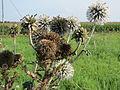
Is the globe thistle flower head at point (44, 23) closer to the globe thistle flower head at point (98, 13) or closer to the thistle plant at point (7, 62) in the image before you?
the thistle plant at point (7, 62)

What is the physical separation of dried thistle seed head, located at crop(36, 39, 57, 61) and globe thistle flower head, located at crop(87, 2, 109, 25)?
900 mm

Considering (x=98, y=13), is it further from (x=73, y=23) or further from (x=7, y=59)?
(x=7, y=59)

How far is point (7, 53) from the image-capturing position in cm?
185

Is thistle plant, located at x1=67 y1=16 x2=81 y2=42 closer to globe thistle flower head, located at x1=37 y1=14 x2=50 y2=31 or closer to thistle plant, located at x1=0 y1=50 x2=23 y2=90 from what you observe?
globe thistle flower head, located at x1=37 y1=14 x2=50 y2=31

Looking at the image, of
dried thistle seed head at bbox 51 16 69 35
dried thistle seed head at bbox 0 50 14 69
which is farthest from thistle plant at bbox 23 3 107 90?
dried thistle seed head at bbox 0 50 14 69

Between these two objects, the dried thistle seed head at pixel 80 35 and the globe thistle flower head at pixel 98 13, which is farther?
the globe thistle flower head at pixel 98 13

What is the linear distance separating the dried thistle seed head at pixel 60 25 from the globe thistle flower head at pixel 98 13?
0.36 metres

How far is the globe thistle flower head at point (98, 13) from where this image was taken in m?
2.41

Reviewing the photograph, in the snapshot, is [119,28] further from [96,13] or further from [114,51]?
[96,13]

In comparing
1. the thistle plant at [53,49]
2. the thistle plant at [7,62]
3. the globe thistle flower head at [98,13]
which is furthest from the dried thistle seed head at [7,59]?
the globe thistle flower head at [98,13]

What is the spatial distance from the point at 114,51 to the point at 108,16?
9436 millimetres

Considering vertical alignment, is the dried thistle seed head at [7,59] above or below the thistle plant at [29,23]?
below

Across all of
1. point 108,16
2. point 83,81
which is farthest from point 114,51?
point 108,16

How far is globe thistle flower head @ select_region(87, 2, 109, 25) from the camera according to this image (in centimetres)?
241
